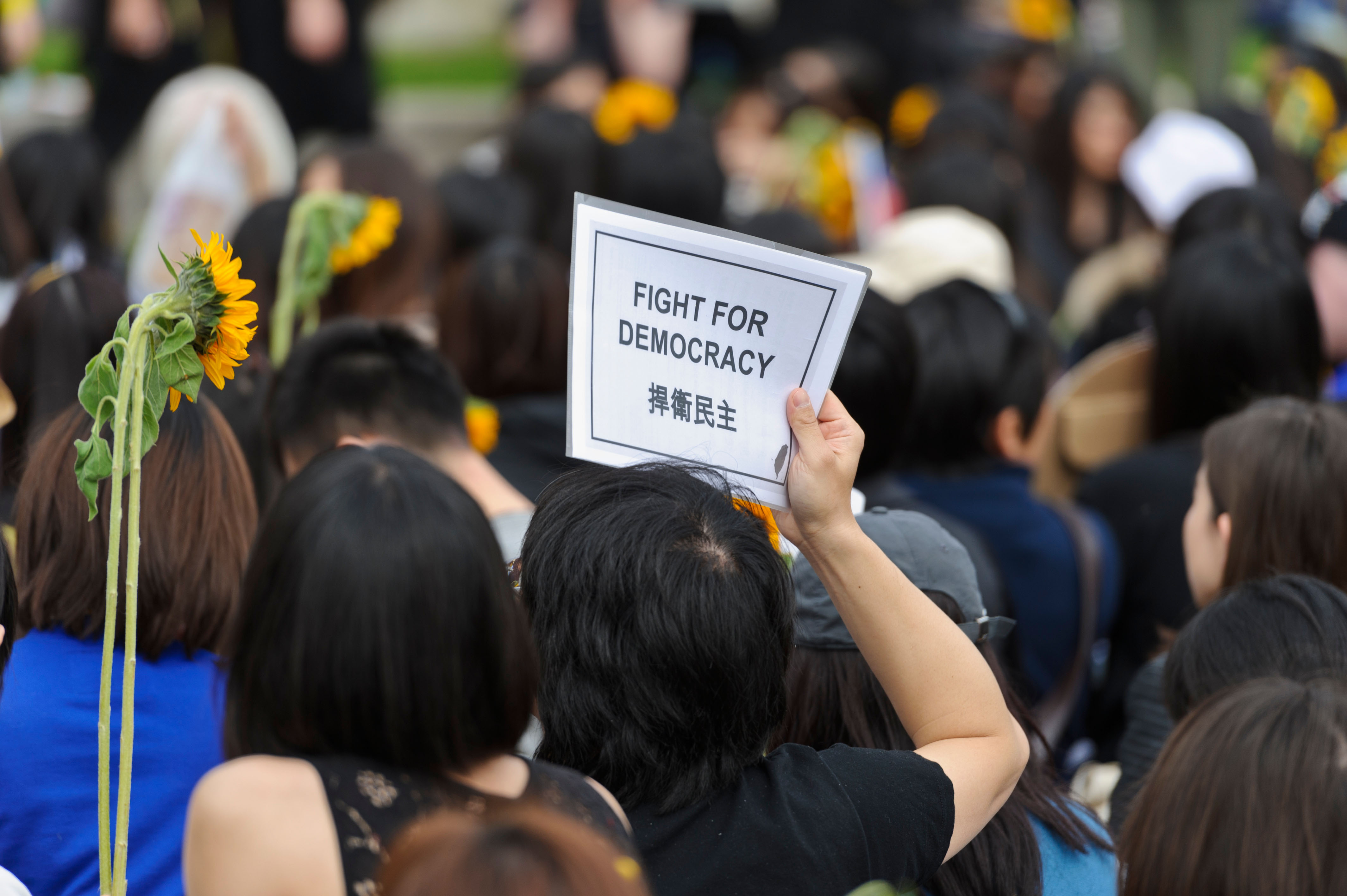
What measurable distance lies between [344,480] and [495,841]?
43cm

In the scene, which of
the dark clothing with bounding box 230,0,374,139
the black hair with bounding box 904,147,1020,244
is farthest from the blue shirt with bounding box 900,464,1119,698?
the dark clothing with bounding box 230,0,374,139

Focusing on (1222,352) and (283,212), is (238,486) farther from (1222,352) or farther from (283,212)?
(1222,352)

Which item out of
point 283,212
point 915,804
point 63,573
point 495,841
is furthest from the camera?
point 283,212

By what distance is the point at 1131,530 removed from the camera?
134 inches

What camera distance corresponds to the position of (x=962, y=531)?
2912 millimetres

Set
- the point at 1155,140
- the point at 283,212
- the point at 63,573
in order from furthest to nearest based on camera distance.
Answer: the point at 1155,140
the point at 283,212
the point at 63,573

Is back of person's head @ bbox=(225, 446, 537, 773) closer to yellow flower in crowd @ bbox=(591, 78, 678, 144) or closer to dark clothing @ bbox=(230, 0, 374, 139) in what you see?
yellow flower in crowd @ bbox=(591, 78, 678, 144)

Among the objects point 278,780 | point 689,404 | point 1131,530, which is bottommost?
point 1131,530

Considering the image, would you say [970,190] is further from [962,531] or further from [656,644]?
[656,644]

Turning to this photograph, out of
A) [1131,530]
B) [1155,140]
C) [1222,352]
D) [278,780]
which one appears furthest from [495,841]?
[1155,140]

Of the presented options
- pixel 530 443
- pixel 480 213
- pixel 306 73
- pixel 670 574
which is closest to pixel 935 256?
pixel 480 213

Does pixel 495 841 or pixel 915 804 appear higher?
pixel 495 841

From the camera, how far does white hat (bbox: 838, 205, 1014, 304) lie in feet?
15.8

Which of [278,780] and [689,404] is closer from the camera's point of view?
[278,780]
